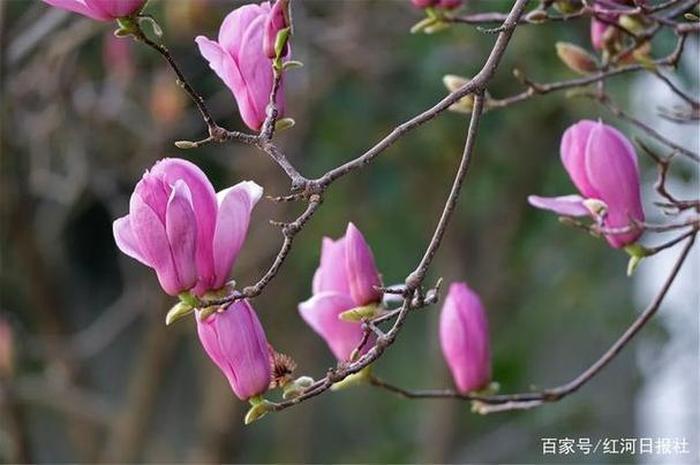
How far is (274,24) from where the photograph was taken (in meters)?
0.61

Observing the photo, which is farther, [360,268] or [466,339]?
[466,339]

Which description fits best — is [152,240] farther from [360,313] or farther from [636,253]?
[636,253]

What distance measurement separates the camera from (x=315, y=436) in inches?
139

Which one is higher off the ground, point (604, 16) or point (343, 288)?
point (604, 16)

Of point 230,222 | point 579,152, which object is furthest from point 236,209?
point 579,152

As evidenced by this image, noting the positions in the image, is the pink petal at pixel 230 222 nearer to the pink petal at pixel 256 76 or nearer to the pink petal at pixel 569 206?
the pink petal at pixel 256 76

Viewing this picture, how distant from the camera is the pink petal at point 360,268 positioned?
70 centimetres

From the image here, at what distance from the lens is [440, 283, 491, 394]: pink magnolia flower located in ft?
2.73

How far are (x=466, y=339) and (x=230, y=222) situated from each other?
264mm

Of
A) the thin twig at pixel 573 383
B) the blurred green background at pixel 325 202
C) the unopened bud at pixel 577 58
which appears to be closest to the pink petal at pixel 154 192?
the thin twig at pixel 573 383

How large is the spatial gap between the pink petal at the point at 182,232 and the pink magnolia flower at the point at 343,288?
111 mm

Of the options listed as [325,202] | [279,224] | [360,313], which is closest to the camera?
[279,224]

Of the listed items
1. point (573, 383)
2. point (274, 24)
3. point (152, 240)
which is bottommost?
point (573, 383)

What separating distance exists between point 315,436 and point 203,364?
825mm
